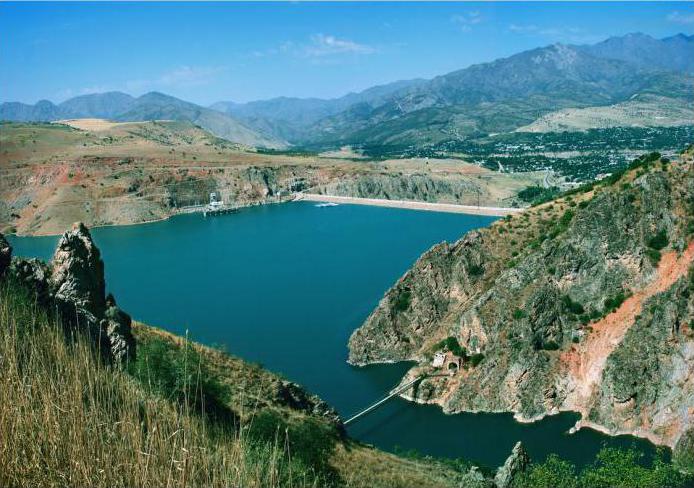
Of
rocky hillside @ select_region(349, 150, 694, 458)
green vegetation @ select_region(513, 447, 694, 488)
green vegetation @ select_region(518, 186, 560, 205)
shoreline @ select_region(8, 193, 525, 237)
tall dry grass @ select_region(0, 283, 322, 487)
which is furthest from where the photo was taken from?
green vegetation @ select_region(518, 186, 560, 205)

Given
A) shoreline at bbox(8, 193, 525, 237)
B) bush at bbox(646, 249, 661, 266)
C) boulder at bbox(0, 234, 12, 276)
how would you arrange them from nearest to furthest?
boulder at bbox(0, 234, 12, 276), bush at bbox(646, 249, 661, 266), shoreline at bbox(8, 193, 525, 237)

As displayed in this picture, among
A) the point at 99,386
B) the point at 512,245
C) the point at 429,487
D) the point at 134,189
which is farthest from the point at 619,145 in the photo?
the point at 99,386

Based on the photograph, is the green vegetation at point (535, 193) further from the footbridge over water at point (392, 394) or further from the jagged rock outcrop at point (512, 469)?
the jagged rock outcrop at point (512, 469)

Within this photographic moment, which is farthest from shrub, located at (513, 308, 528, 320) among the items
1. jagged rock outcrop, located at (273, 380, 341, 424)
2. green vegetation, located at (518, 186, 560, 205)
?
green vegetation, located at (518, 186, 560, 205)

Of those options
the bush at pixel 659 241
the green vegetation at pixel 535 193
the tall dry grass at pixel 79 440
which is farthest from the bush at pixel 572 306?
the green vegetation at pixel 535 193

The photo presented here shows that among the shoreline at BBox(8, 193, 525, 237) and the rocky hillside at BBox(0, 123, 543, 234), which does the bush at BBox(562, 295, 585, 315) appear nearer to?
the shoreline at BBox(8, 193, 525, 237)

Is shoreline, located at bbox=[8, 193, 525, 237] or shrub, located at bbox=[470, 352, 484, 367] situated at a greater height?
shoreline, located at bbox=[8, 193, 525, 237]

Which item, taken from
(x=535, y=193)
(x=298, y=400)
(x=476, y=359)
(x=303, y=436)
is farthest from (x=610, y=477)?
(x=535, y=193)

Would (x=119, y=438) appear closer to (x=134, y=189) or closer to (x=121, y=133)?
(x=134, y=189)
